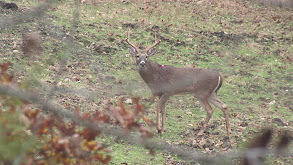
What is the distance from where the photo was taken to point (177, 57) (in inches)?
492

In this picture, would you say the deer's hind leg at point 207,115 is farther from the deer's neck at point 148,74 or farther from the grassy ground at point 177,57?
the deer's neck at point 148,74

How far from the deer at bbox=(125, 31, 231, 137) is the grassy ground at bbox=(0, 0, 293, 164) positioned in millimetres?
290

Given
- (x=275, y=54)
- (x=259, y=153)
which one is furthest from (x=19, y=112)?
(x=275, y=54)

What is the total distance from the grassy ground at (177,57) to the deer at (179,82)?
290 mm

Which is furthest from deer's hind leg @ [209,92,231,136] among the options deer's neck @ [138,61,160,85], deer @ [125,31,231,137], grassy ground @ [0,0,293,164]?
deer's neck @ [138,61,160,85]

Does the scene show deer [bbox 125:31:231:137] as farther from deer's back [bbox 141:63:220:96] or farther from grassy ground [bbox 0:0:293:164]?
grassy ground [bbox 0:0:293:164]

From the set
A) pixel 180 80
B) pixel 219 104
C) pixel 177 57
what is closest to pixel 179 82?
pixel 180 80

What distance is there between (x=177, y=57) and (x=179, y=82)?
3.17m

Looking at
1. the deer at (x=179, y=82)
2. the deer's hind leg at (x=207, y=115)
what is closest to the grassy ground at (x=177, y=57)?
the deer's hind leg at (x=207, y=115)

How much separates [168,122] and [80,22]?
17.7 feet

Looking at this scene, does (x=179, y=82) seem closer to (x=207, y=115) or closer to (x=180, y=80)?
(x=180, y=80)

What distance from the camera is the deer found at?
901 cm

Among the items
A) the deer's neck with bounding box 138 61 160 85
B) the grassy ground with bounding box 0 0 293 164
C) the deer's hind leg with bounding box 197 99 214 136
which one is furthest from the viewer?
the deer's neck with bounding box 138 61 160 85

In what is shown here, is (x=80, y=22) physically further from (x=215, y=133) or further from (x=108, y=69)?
(x=215, y=133)
